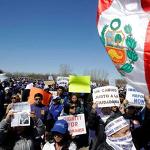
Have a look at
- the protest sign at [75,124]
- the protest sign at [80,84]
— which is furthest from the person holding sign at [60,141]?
the protest sign at [80,84]

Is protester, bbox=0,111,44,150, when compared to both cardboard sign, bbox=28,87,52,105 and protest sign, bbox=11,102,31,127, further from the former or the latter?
cardboard sign, bbox=28,87,52,105

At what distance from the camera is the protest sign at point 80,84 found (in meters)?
10.6

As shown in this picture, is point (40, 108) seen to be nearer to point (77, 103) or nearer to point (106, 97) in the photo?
point (77, 103)

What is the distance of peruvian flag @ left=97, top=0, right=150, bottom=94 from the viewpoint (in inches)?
144

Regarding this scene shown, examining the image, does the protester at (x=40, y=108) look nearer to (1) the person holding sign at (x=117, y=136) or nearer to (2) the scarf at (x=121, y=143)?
(1) the person holding sign at (x=117, y=136)

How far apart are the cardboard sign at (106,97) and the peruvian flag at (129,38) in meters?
3.53

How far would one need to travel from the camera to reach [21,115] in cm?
559

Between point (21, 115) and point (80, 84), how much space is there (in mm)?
5290

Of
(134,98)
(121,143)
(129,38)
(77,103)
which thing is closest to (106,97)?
(77,103)

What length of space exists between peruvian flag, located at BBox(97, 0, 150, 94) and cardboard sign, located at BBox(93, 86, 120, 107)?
3533 millimetres

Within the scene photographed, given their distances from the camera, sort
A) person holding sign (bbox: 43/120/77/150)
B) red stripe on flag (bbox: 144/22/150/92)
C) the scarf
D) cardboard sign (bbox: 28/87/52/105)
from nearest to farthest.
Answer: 1. red stripe on flag (bbox: 144/22/150/92)
2. the scarf
3. person holding sign (bbox: 43/120/77/150)
4. cardboard sign (bbox: 28/87/52/105)

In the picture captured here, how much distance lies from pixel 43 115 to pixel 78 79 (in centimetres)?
185

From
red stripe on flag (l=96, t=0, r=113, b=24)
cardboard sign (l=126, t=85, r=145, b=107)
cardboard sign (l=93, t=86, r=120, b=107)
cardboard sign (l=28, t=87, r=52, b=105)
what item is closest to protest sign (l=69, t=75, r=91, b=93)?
cardboard sign (l=28, t=87, r=52, b=105)

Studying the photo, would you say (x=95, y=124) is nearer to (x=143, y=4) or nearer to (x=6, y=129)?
(x=6, y=129)
